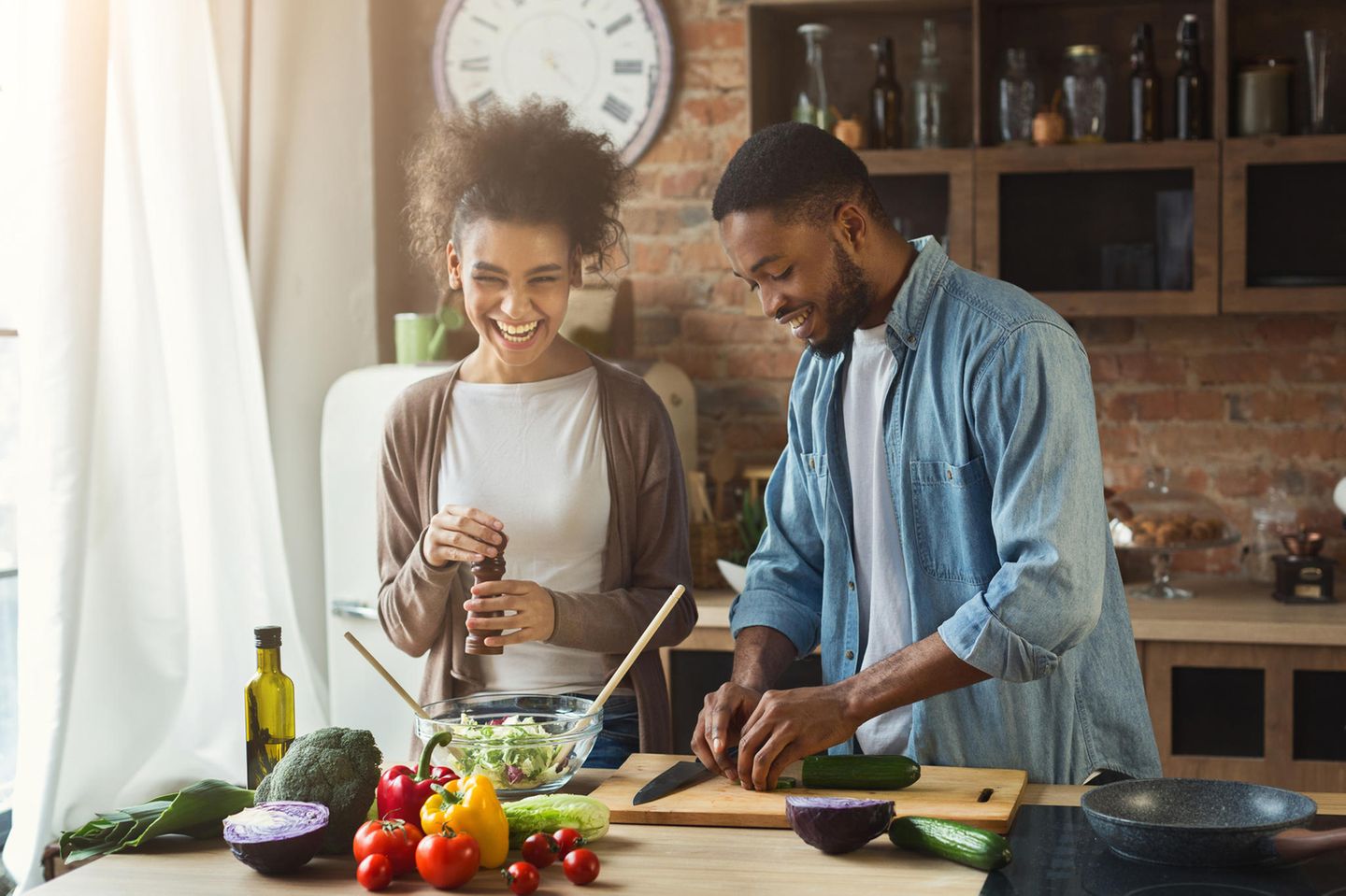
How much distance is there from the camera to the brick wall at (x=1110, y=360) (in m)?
3.59

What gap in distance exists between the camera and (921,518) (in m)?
Result: 1.93

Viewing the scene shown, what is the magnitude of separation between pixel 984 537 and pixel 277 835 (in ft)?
3.19

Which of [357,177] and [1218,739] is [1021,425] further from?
[357,177]

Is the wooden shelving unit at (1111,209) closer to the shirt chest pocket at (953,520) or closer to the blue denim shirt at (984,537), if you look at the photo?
the blue denim shirt at (984,537)

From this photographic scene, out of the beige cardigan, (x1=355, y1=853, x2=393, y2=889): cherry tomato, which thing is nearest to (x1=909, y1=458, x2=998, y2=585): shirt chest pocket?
the beige cardigan

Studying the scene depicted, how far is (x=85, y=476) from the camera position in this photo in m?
2.73

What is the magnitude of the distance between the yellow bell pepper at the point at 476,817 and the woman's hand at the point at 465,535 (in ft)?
1.55

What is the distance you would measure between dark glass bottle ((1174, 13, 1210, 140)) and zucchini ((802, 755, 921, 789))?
2.22 m

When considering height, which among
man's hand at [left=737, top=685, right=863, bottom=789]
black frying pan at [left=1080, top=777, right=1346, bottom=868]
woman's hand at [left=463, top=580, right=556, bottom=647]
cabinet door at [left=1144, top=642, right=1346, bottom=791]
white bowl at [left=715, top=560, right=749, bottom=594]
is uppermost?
woman's hand at [left=463, top=580, right=556, bottom=647]

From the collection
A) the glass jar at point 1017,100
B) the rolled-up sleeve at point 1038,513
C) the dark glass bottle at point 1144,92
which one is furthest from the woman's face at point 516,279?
the dark glass bottle at point 1144,92

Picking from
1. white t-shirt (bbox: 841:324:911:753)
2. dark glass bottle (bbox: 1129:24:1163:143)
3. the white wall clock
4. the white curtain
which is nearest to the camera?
white t-shirt (bbox: 841:324:911:753)

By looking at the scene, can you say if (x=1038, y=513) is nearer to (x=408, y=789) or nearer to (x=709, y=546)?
(x=408, y=789)

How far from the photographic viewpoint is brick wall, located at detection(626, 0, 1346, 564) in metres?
3.59

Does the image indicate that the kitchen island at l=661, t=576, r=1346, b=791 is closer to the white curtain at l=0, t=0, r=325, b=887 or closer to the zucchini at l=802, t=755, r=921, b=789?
the zucchini at l=802, t=755, r=921, b=789
